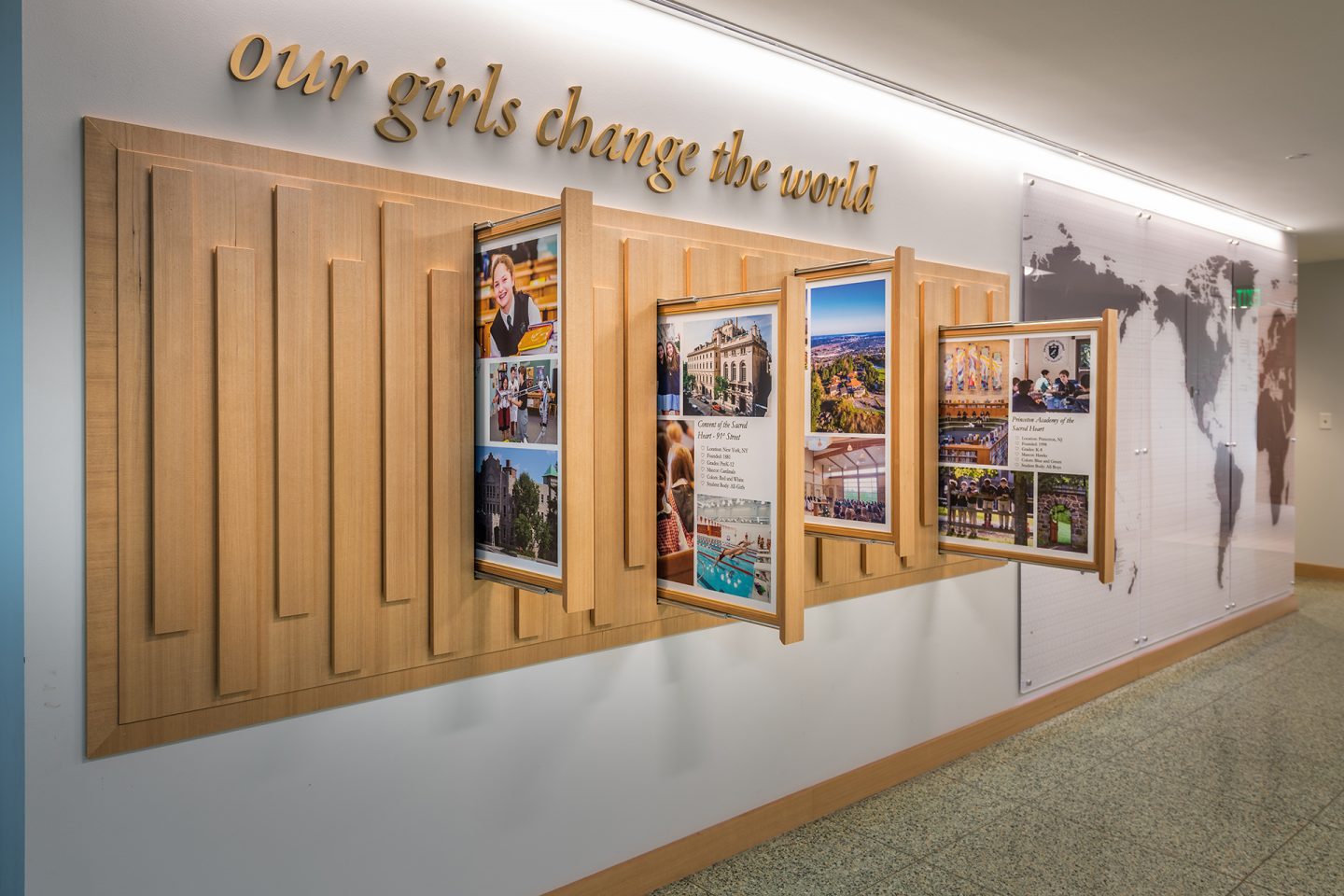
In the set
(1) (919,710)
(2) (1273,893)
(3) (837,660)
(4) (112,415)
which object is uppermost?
(4) (112,415)

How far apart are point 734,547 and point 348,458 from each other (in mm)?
1077

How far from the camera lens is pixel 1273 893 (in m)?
3.07

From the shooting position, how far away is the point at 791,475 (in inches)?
92.0

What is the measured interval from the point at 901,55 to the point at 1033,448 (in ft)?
5.23

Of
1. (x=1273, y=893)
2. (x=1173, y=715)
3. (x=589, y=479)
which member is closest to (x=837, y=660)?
(x=1273, y=893)

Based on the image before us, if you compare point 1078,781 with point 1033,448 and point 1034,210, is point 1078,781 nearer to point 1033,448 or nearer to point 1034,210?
point 1033,448

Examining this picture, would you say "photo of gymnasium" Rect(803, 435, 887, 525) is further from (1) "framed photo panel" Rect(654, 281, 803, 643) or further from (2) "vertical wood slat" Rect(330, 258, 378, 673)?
(2) "vertical wood slat" Rect(330, 258, 378, 673)

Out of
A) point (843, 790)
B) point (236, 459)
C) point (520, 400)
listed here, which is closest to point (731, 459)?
A: point (520, 400)

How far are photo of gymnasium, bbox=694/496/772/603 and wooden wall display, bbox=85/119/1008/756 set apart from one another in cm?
37

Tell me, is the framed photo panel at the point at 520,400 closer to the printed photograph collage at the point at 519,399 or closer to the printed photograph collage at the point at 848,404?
the printed photograph collage at the point at 519,399

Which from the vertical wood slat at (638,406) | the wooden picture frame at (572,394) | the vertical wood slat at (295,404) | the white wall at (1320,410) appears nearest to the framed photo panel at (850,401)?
the vertical wood slat at (638,406)

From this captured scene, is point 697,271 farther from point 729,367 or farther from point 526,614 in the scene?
point 526,614

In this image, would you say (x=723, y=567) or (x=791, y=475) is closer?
(x=791, y=475)

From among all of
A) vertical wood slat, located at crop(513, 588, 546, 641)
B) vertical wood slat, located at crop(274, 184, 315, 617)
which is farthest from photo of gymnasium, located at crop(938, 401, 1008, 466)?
vertical wood slat, located at crop(274, 184, 315, 617)
